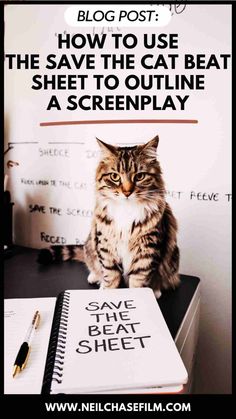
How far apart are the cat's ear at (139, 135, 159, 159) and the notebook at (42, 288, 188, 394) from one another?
0.30m

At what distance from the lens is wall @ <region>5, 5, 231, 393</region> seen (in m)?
0.71

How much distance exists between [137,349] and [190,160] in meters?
0.46

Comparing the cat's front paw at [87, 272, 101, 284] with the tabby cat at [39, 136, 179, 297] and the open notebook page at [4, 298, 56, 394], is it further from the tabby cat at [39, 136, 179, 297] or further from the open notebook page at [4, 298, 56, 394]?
the open notebook page at [4, 298, 56, 394]

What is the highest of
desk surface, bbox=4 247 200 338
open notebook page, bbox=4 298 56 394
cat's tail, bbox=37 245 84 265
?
cat's tail, bbox=37 245 84 265

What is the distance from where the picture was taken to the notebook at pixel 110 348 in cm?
43

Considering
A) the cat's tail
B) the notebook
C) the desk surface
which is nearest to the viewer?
the notebook

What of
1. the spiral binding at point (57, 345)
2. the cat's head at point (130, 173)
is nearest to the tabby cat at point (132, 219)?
the cat's head at point (130, 173)

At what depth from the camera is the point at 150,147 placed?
731 millimetres

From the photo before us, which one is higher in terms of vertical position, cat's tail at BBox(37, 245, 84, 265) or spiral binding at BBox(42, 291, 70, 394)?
cat's tail at BBox(37, 245, 84, 265)

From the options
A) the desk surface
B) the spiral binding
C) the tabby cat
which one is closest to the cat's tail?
the desk surface

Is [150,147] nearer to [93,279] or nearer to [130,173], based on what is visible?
[130,173]

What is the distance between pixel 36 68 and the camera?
27.7 inches

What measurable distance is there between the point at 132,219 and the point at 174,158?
18 cm

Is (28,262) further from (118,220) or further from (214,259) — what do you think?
(214,259)
